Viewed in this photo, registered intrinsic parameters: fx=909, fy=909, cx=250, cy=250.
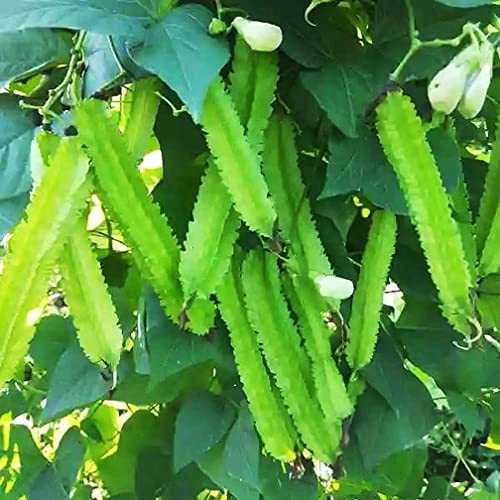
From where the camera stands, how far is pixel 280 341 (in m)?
0.56

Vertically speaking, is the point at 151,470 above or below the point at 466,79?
below

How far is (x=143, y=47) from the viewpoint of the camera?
0.49 m

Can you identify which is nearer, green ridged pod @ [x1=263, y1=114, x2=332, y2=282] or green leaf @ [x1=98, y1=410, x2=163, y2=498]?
green ridged pod @ [x1=263, y1=114, x2=332, y2=282]

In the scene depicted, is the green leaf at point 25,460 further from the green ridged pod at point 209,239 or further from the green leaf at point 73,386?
the green ridged pod at point 209,239

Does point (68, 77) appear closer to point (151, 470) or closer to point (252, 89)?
point (252, 89)

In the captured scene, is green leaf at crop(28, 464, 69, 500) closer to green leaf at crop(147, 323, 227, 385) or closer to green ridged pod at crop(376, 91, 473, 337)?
green leaf at crop(147, 323, 227, 385)

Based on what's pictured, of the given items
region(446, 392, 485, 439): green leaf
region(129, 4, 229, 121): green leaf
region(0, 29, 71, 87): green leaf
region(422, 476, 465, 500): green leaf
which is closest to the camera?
region(129, 4, 229, 121): green leaf

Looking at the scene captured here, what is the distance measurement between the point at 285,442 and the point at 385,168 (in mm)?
181

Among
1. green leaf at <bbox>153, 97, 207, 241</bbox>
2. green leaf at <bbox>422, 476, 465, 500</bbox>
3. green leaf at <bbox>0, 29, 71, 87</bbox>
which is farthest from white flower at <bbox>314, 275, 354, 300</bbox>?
green leaf at <bbox>422, 476, 465, 500</bbox>

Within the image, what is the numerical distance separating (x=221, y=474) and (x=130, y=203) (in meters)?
0.23

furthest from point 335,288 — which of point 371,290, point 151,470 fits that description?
point 151,470

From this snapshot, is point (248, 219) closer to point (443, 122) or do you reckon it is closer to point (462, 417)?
point (443, 122)

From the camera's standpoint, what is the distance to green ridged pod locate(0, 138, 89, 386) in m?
0.48

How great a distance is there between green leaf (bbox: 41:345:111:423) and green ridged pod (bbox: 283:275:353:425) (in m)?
0.15
